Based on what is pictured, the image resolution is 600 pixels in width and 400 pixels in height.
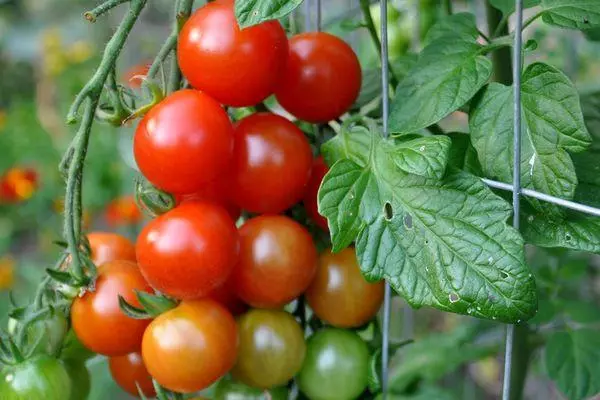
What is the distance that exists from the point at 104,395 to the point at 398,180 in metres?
1.04

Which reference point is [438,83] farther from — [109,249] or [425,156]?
[109,249]

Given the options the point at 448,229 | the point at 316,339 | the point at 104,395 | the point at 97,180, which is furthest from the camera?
the point at 97,180

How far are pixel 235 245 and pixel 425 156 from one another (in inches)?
5.5

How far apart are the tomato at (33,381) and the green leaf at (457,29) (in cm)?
36

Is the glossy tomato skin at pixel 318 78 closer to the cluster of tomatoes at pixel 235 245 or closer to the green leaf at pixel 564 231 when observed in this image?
the cluster of tomatoes at pixel 235 245

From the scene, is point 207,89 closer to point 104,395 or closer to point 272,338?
point 272,338

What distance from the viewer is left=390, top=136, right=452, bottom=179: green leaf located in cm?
44

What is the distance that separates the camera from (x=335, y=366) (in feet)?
1.79

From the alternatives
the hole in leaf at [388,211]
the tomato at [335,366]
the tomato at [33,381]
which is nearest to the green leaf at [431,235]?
the hole in leaf at [388,211]

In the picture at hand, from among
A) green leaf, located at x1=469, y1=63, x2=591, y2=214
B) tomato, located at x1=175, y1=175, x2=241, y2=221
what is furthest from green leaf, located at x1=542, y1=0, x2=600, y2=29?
tomato, located at x1=175, y1=175, x2=241, y2=221

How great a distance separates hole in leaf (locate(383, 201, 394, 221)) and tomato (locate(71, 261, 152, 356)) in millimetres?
175

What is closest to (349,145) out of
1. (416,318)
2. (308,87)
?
(308,87)

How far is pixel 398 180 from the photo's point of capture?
482 millimetres

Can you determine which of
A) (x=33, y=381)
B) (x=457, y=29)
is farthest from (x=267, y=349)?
(x=457, y=29)
